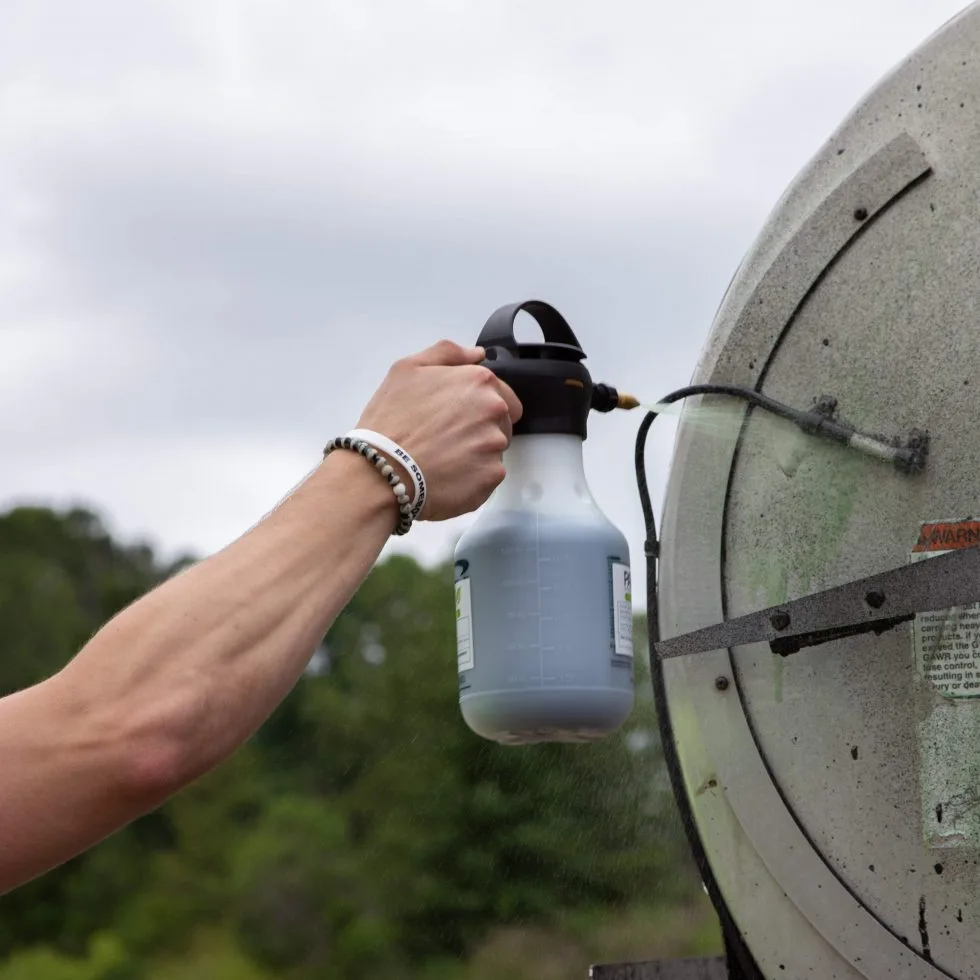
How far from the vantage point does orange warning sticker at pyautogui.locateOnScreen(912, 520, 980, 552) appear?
179 centimetres

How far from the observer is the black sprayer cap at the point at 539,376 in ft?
6.75

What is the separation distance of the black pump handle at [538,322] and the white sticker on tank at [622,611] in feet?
0.95

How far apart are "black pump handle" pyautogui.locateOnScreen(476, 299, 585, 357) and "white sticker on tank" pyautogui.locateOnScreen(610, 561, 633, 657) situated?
29 centimetres

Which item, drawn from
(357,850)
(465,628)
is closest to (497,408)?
(465,628)

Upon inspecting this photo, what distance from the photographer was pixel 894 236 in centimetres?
188

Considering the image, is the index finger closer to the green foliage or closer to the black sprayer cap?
the black sprayer cap

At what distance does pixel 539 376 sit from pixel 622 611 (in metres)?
0.30

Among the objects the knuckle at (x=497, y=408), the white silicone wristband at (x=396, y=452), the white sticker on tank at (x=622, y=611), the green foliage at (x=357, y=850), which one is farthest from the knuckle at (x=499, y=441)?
the green foliage at (x=357, y=850)

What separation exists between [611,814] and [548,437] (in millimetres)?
23841

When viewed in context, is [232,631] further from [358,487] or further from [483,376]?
[483,376]

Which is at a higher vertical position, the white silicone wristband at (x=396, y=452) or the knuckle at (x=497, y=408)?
the knuckle at (x=497, y=408)

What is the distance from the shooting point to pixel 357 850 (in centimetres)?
2839

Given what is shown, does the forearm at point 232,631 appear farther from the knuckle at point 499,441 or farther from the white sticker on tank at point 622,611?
the white sticker on tank at point 622,611

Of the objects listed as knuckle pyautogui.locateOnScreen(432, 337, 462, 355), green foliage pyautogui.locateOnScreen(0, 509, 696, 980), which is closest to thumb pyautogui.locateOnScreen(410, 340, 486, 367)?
knuckle pyautogui.locateOnScreen(432, 337, 462, 355)
